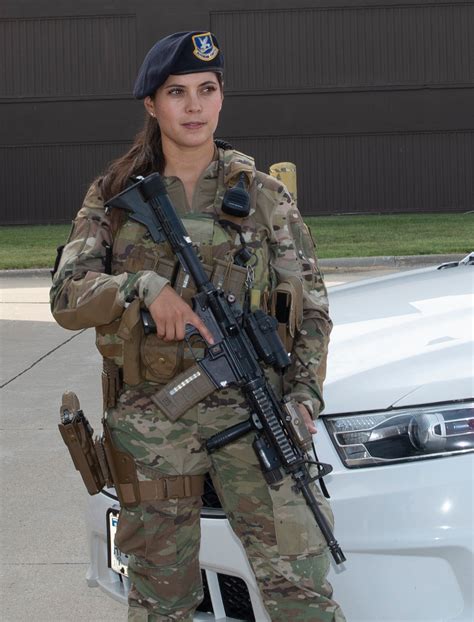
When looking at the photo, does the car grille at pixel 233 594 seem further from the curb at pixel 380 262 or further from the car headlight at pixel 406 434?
the curb at pixel 380 262

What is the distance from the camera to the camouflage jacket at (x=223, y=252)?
8.60 ft

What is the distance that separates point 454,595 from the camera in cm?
253

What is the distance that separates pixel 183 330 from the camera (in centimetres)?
249

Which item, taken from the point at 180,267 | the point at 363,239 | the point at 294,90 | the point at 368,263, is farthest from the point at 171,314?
the point at 294,90

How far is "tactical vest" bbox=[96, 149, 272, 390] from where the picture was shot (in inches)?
101

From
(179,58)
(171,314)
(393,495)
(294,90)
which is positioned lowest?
(294,90)

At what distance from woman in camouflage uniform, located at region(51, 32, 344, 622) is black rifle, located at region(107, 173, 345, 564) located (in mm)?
40

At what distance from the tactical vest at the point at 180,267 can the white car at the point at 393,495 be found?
436mm

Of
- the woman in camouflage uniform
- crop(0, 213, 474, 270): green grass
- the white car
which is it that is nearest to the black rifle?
the woman in camouflage uniform

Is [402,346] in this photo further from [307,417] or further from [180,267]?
[180,267]

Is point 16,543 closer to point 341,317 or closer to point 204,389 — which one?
point 341,317

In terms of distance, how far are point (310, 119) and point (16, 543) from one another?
20.5 meters

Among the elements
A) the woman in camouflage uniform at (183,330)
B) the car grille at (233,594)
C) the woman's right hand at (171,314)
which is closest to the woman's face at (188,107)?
the woman in camouflage uniform at (183,330)

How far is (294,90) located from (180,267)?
2195 cm
